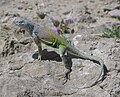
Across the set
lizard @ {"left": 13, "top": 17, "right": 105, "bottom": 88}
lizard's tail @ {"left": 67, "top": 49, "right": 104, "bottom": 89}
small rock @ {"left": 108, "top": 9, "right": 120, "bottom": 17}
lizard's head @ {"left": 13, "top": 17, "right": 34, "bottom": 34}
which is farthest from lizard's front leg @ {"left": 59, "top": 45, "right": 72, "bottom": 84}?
small rock @ {"left": 108, "top": 9, "right": 120, "bottom": 17}

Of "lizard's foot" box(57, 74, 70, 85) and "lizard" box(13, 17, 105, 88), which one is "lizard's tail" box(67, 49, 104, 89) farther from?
"lizard's foot" box(57, 74, 70, 85)

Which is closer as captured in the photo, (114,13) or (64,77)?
(64,77)

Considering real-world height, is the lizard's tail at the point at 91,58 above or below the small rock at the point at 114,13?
above

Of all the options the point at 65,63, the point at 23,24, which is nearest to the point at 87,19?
the point at 23,24

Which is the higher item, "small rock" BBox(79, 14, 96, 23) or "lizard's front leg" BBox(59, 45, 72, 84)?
"lizard's front leg" BBox(59, 45, 72, 84)

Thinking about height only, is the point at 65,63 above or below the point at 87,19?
above

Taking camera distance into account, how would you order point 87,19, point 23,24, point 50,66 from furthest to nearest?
point 87,19 < point 23,24 < point 50,66

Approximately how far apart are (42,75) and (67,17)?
2952 mm

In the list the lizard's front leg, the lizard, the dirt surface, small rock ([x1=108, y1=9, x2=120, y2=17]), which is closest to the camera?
the dirt surface

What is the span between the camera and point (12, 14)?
729 centimetres

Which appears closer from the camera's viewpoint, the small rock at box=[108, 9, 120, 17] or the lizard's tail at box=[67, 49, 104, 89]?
the lizard's tail at box=[67, 49, 104, 89]

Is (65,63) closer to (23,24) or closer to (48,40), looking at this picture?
(48,40)

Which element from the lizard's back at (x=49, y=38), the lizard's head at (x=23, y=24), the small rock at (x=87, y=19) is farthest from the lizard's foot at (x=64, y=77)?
the small rock at (x=87, y=19)

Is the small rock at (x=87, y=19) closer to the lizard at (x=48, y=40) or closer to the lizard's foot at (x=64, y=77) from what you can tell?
the lizard at (x=48, y=40)
